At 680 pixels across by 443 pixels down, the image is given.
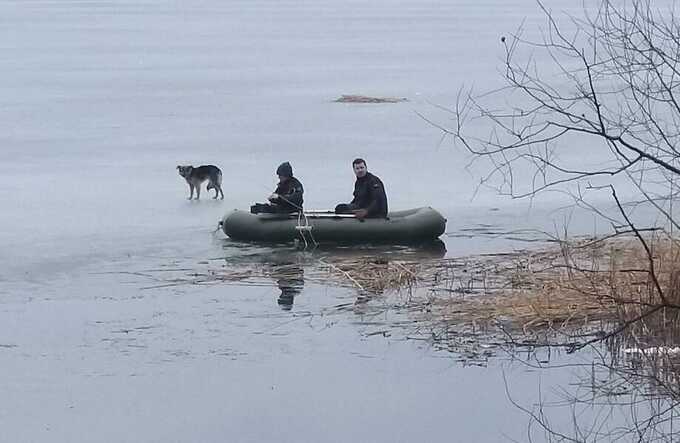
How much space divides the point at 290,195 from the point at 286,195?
0.17ft

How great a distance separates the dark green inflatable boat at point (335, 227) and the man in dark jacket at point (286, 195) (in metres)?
0.11

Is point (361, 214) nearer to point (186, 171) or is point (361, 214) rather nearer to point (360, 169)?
point (360, 169)

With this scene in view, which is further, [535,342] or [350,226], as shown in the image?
[350,226]

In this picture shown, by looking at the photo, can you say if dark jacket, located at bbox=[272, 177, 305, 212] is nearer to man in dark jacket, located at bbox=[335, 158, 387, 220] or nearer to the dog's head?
man in dark jacket, located at bbox=[335, 158, 387, 220]

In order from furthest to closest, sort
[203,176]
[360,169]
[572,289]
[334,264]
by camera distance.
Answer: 1. [203,176]
2. [360,169]
3. [334,264]
4. [572,289]

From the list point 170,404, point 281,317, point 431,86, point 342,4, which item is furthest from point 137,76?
point 342,4

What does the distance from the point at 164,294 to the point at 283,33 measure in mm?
40958

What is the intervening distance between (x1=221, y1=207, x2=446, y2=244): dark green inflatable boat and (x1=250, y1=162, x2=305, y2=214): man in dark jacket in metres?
0.11

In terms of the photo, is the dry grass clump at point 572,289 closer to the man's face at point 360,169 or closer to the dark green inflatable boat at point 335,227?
the dark green inflatable boat at point 335,227

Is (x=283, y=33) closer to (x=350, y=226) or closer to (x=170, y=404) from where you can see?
(x=350, y=226)

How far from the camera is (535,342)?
955cm

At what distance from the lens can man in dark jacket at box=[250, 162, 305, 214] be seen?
526 inches

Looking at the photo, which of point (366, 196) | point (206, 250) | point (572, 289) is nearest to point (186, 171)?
point (206, 250)

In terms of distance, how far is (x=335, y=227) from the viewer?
43.1 feet
